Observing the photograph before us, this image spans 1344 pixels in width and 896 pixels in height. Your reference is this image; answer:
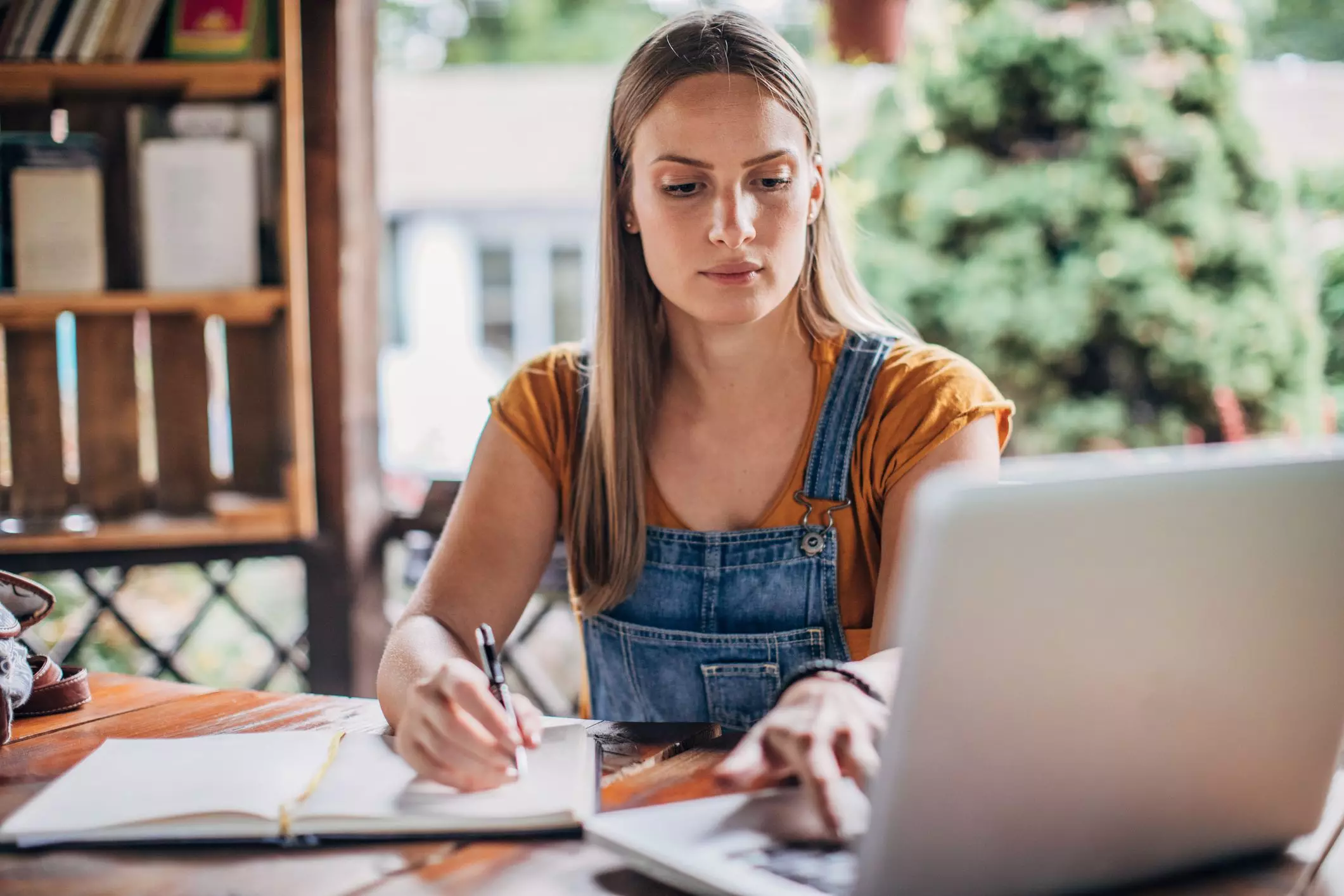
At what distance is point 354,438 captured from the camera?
2363 millimetres

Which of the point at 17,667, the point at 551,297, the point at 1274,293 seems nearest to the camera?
the point at 17,667

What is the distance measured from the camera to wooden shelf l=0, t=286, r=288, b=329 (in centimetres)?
220

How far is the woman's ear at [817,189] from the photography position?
60.4 inches

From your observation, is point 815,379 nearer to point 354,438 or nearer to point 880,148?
point 354,438

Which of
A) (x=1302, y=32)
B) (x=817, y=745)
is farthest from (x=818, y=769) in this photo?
(x=1302, y=32)

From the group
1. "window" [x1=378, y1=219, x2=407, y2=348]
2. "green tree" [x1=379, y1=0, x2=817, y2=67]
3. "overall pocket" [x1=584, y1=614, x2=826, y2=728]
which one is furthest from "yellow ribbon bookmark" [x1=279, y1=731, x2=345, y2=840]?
"green tree" [x1=379, y1=0, x2=817, y2=67]

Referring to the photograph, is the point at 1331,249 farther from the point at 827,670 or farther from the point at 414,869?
the point at 414,869

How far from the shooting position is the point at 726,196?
1.39 m

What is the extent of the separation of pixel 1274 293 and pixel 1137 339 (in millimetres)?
535

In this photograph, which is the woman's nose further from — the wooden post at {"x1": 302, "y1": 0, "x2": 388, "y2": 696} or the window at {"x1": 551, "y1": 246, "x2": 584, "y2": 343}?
the window at {"x1": 551, "y1": 246, "x2": 584, "y2": 343}

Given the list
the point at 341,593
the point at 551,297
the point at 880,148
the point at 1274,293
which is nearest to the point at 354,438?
the point at 341,593

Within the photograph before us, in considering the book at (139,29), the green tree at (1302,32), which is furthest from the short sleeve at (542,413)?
the green tree at (1302,32)

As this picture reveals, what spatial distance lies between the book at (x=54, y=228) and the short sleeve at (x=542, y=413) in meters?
1.15

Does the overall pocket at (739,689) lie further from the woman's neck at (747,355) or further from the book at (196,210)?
the book at (196,210)
